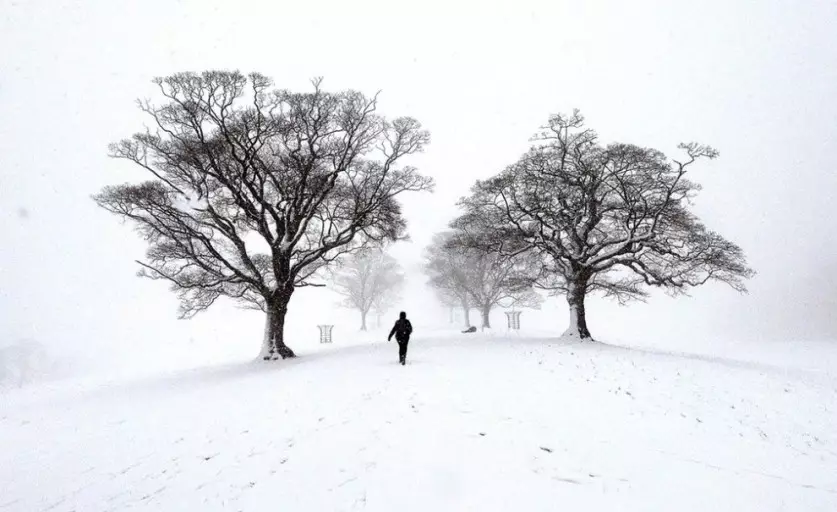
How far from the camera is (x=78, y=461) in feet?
25.9

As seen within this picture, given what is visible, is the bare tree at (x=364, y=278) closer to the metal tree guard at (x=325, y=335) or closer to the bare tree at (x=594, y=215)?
the metal tree guard at (x=325, y=335)

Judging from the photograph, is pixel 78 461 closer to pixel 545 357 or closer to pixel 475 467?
pixel 475 467

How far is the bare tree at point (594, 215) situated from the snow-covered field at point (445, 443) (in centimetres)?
665

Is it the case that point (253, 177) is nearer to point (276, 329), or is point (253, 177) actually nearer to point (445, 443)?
point (276, 329)

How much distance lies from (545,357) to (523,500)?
10456mm

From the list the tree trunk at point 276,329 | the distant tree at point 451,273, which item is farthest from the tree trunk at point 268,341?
the distant tree at point 451,273

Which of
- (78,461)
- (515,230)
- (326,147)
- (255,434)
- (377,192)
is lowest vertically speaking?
(78,461)

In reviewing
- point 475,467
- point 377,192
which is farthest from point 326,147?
point 475,467

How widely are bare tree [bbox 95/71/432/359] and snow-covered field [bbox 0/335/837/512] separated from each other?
20.7 ft

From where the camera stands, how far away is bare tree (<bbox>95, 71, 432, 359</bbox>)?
15.8 metres

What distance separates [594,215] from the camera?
64.7 feet

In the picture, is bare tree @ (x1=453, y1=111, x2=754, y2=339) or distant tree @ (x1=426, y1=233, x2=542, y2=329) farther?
distant tree @ (x1=426, y1=233, x2=542, y2=329)

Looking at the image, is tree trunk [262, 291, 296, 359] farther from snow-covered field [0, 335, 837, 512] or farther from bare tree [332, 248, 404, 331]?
bare tree [332, 248, 404, 331]

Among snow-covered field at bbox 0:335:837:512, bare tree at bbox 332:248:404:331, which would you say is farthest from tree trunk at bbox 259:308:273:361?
bare tree at bbox 332:248:404:331
